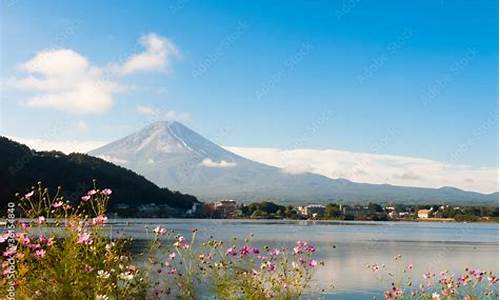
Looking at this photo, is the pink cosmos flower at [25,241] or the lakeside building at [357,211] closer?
the pink cosmos flower at [25,241]

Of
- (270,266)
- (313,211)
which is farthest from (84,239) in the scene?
(313,211)

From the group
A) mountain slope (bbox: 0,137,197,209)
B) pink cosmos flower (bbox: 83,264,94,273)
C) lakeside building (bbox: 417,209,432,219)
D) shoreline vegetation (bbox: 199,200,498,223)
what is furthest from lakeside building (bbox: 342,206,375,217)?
pink cosmos flower (bbox: 83,264,94,273)

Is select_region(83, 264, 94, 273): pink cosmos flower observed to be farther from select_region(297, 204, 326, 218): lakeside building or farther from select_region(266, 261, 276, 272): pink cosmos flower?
select_region(297, 204, 326, 218): lakeside building

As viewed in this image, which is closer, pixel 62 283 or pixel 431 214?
pixel 62 283

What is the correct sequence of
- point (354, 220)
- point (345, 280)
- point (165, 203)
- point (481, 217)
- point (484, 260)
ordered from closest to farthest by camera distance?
point (345, 280)
point (484, 260)
point (165, 203)
point (481, 217)
point (354, 220)

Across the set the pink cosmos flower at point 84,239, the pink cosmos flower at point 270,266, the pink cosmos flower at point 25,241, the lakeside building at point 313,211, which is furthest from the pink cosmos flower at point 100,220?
the lakeside building at point 313,211

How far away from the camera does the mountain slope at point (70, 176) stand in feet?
103

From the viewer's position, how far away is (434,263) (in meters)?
21.3

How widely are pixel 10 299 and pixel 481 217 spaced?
275 ft

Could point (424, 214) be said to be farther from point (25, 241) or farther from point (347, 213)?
point (25, 241)

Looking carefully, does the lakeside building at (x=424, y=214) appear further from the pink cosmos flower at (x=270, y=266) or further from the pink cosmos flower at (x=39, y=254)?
the pink cosmos flower at (x=39, y=254)

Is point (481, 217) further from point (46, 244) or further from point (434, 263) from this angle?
point (46, 244)

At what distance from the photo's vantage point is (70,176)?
44500 millimetres

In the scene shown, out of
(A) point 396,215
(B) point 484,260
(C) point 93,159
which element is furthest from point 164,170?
(B) point 484,260
